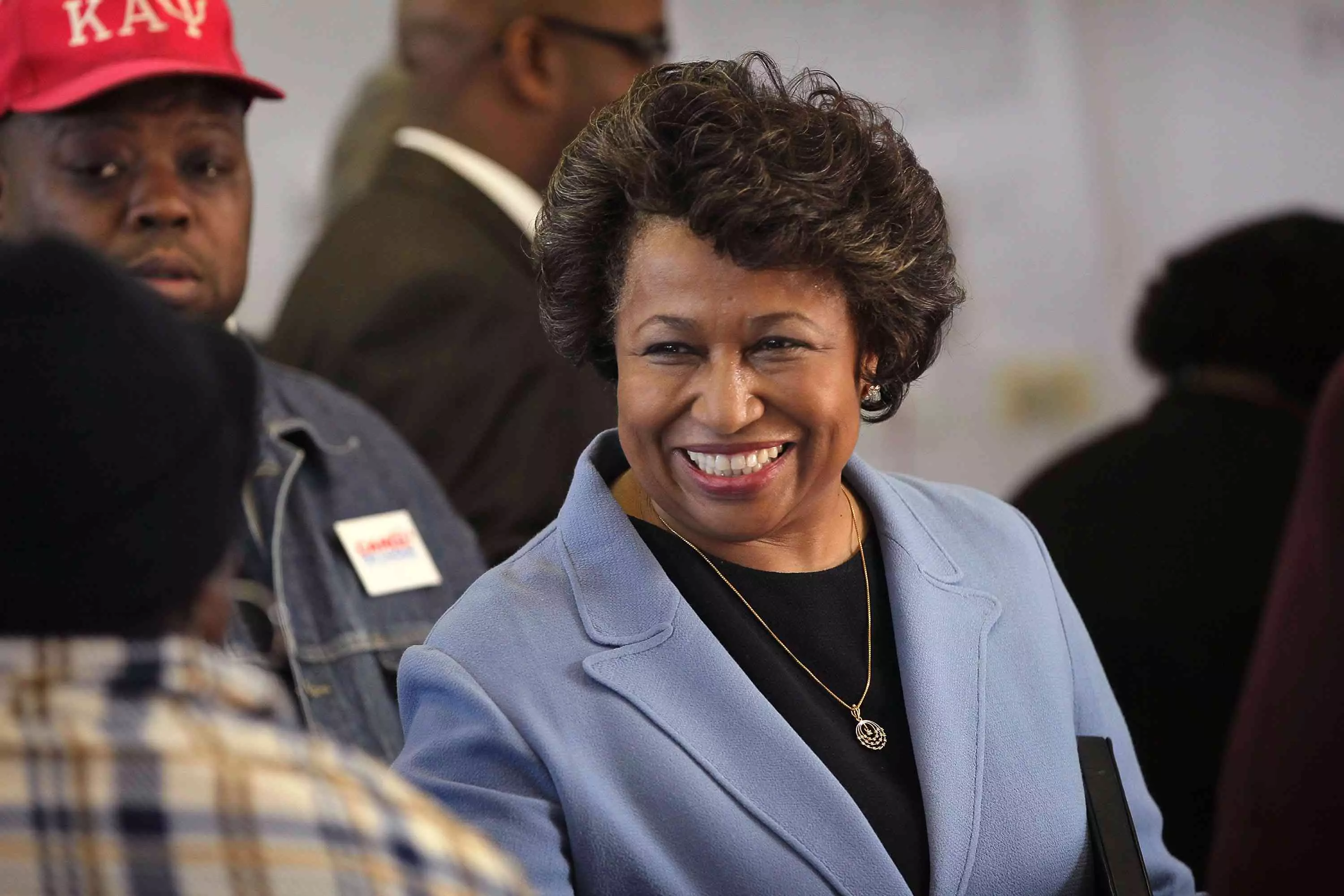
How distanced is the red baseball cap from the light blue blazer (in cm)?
87

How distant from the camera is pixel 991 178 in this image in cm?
449

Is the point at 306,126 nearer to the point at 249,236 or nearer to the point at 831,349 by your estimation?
the point at 249,236

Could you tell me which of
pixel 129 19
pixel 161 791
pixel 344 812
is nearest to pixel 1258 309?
pixel 129 19

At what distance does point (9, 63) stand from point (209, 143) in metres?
0.29

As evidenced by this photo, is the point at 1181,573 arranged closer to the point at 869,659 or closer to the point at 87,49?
the point at 869,659

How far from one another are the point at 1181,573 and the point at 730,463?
1.37 meters

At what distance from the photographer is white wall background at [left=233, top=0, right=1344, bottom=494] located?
4430 mm

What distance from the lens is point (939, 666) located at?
193 centimetres

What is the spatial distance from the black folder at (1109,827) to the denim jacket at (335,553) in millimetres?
986

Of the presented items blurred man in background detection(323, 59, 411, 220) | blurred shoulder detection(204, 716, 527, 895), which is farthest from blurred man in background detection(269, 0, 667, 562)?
blurred shoulder detection(204, 716, 527, 895)

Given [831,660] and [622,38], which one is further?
[622,38]

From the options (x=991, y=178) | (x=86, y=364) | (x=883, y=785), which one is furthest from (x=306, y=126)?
(x=86, y=364)

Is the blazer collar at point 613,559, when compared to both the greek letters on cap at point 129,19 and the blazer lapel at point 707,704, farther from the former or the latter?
A: the greek letters on cap at point 129,19

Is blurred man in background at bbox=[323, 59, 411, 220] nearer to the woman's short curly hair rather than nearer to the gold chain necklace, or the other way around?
the woman's short curly hair
